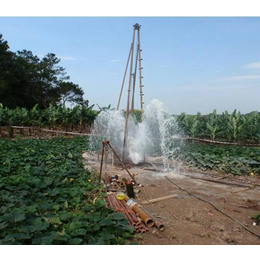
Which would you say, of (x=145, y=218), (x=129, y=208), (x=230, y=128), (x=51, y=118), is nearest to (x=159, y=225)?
(x=145, y=218)

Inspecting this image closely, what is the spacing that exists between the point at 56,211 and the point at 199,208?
2.33 meters

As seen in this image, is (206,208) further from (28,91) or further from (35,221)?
(28,91)

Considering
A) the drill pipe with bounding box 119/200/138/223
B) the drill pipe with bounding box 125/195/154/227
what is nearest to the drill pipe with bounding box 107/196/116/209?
the drill pipe with bounding box 119/200/138/223

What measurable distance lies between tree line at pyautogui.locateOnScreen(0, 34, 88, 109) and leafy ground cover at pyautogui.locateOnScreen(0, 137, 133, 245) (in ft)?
56.2

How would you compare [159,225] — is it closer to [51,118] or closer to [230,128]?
[230,128]

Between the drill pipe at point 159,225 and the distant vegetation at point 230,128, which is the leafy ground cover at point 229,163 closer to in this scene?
the drill pipe at point 159,225

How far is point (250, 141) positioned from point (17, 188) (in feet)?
39.1

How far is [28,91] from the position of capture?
99.0 feet

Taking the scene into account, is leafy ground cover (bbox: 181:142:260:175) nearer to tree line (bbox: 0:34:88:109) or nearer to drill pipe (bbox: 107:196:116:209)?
drill pipe (bbox: 107:196:116:209)

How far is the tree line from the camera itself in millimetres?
26453

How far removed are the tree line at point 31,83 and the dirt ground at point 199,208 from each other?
1715cm

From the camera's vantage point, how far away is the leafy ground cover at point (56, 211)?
284cm

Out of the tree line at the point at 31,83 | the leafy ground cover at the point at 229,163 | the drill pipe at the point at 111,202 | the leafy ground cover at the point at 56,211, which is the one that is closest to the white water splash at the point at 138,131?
the leafy ground cover at the point at 229,163

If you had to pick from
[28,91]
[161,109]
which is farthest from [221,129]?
[28,91]
